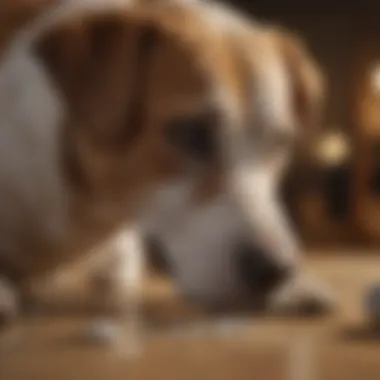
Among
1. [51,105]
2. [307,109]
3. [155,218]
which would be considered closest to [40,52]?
[51,105]

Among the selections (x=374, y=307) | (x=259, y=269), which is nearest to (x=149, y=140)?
(x=259, y=269)

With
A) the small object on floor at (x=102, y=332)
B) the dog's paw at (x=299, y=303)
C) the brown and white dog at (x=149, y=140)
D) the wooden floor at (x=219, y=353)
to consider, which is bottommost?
the wooden floor at (x=219, y=353)

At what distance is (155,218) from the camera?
1.07 meters

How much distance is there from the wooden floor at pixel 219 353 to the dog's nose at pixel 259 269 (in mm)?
43

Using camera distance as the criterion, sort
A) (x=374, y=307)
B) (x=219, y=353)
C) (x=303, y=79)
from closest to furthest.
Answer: (x=219, y=353)
(x=374, y=307)
(x=303, y=79)

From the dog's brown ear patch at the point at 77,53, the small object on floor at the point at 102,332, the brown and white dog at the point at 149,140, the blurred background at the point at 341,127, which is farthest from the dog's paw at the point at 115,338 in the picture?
the blurred background at the point at 341,127

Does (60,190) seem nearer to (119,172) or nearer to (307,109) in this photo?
(119,172)

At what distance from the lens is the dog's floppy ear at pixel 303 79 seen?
1145 mm

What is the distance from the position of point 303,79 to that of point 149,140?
210 mm

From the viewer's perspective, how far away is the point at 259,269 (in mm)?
1012

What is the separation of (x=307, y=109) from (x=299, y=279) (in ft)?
0.70

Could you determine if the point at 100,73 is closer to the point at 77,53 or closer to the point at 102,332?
the point at 77,53

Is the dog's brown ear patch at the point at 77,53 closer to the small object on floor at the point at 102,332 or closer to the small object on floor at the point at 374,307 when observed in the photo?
the small object on floor at the point at 102,332

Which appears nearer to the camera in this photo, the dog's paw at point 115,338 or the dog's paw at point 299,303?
the dog's paw at point 115,338
